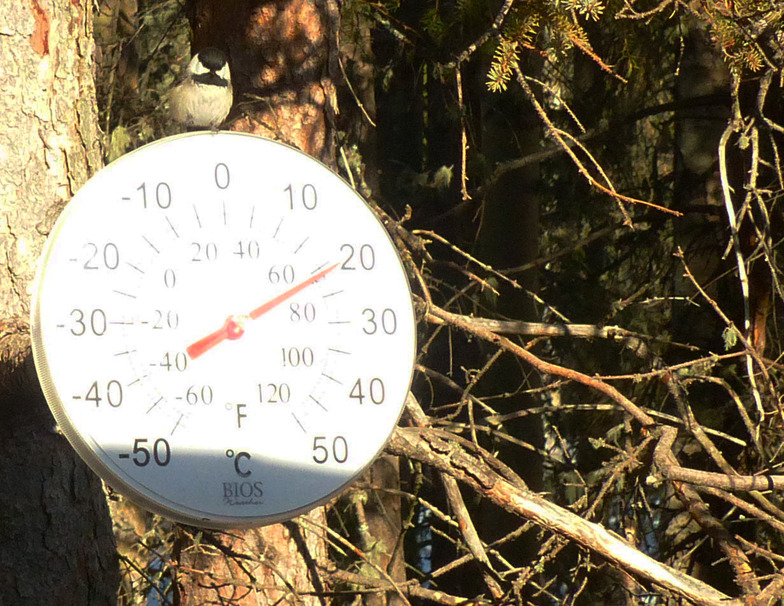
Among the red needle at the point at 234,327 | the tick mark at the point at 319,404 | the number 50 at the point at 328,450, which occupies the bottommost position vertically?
the number 50 at the point at 328,450

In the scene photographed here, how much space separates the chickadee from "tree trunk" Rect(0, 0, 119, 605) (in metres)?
0.29

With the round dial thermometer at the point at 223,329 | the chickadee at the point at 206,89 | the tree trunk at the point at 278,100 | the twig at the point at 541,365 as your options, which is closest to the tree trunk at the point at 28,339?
the chickadee at the point at 206,89

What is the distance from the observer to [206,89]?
2.62m

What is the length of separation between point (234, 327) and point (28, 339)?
0.73 meters

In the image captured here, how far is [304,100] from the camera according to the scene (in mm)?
3100

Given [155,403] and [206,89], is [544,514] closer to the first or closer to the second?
[155,403]

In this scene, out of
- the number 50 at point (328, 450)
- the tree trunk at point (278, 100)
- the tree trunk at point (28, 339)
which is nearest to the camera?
the number 50 at point (328, 450)

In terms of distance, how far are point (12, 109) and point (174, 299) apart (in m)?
0.97

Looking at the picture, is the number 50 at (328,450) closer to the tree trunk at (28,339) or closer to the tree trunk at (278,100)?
the tree trunk at (28,339)

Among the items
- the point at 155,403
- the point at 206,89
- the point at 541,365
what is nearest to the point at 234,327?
the point at 155,403

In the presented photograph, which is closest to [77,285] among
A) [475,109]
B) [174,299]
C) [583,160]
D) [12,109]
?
[174,299]

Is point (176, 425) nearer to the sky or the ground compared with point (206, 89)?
nearer to the ground

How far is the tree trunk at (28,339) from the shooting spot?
244cm

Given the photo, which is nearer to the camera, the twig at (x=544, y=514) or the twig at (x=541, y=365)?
the twig at (x=544, y=514)
